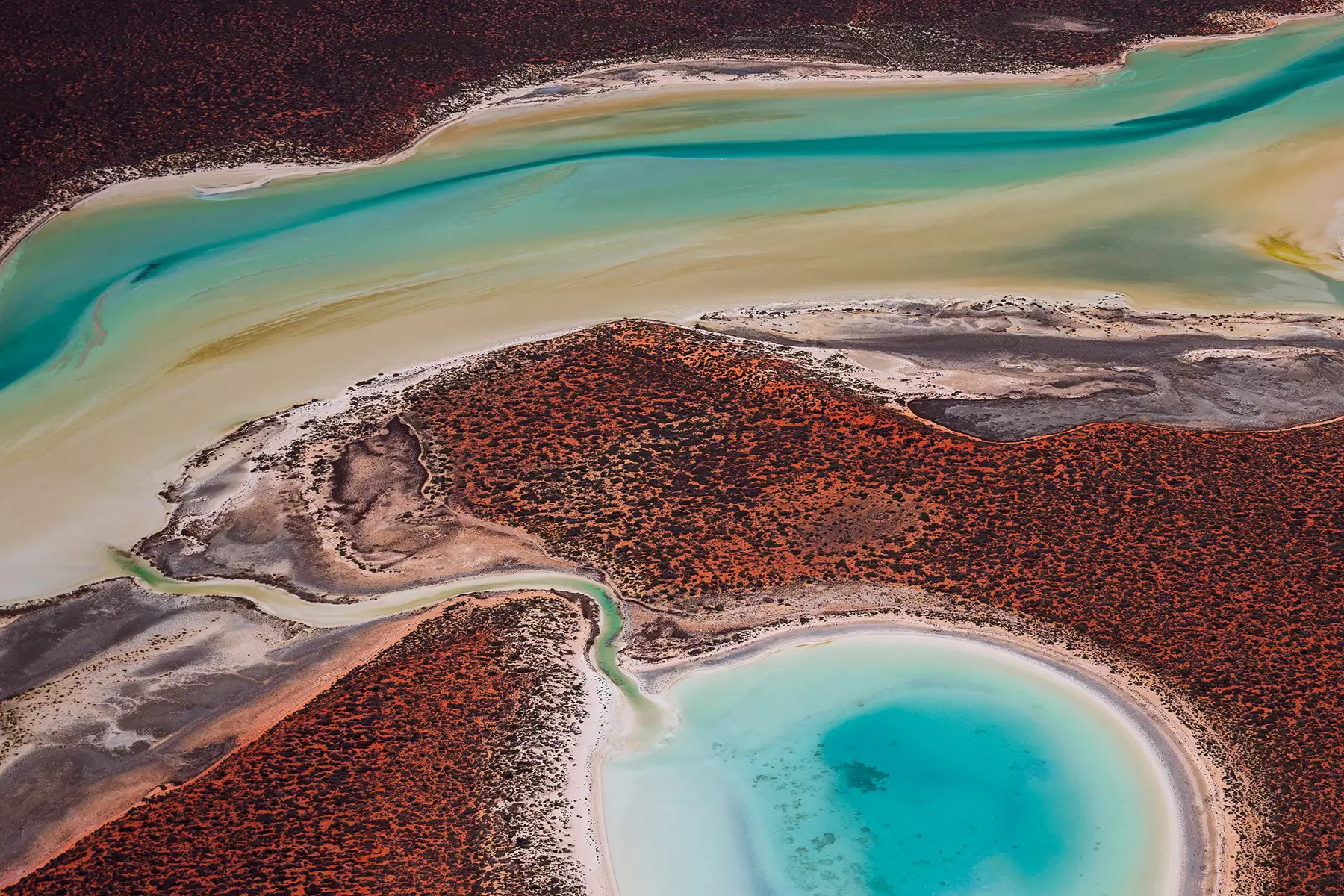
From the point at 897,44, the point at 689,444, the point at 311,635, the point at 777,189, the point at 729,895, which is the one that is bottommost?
the point at 729,895

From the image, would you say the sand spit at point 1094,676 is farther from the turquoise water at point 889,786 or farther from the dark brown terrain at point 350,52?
the dark brown terrain at point 350,52

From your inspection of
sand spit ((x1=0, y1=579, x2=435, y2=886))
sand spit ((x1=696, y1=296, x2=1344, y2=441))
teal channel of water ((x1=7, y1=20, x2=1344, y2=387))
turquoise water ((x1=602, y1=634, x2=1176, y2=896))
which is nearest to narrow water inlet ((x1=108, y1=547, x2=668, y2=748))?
sand spit ((x1=0, y1=579, x2=435, y2=886))

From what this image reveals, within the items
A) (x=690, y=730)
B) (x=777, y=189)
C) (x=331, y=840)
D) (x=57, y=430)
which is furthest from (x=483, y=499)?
(x=777, y=189)

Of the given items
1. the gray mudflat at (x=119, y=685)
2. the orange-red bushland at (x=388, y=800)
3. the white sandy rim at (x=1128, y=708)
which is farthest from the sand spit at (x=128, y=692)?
the white sandy rim at (x=1128, y=708)

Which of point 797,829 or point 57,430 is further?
point 57,430

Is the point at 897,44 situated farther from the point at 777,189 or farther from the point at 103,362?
the point at 103,362
